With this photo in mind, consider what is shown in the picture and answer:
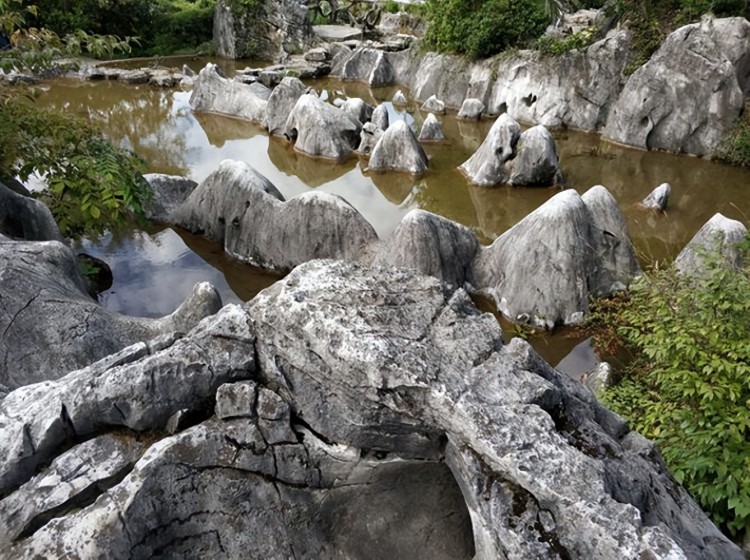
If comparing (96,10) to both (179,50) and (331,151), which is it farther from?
(331,151)

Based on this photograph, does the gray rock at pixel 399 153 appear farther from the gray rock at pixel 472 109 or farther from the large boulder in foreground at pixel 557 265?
the large boulder in foreground at pixel 557 265

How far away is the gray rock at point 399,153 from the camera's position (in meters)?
14.2

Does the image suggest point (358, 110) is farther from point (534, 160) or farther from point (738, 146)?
point (738, 146)

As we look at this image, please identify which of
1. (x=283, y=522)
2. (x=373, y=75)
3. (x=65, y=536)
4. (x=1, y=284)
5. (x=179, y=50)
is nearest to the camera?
(x=65, y=536)

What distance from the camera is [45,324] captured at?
5266mm

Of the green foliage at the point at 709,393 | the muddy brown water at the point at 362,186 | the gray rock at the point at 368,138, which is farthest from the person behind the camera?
the gray rock at the point at 368,138

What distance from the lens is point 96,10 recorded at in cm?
2623

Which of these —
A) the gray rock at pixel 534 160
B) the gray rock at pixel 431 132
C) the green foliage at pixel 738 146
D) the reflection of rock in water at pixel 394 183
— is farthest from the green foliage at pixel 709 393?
the gray rock at pixel 431 132

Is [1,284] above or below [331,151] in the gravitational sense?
above

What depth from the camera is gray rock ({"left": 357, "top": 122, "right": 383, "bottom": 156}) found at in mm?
15500

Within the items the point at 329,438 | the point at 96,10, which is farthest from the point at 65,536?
the point at 96,10

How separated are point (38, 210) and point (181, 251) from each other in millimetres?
2844

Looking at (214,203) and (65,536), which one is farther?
(214,203)

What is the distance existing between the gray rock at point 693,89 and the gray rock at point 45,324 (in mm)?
14268
